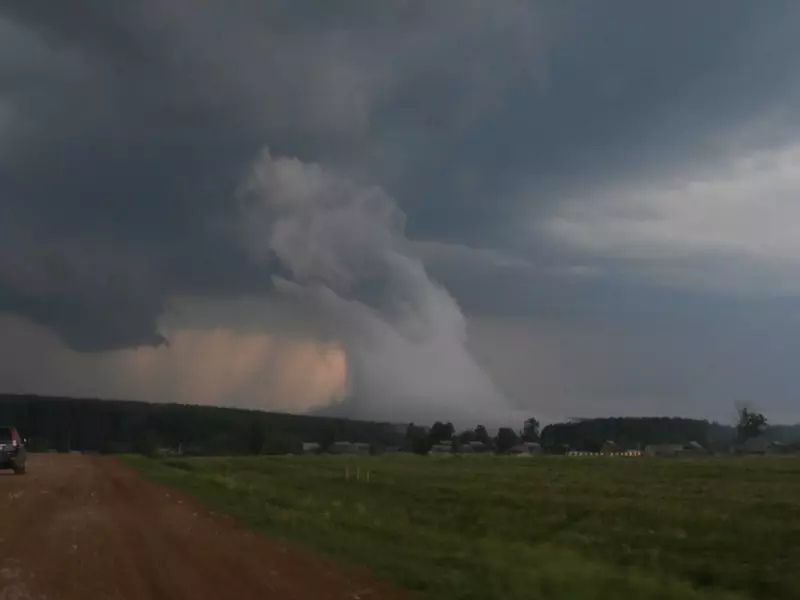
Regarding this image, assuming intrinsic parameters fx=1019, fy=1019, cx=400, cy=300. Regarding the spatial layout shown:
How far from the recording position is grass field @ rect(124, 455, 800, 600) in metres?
13.5

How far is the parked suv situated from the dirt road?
1563cm

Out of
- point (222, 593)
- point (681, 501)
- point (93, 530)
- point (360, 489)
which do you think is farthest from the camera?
point (360, 489)

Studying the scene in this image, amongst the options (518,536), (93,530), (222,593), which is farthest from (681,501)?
(222,593)

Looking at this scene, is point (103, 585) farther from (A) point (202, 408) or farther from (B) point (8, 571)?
(A) point (202, 408)

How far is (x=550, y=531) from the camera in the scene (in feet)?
68.3

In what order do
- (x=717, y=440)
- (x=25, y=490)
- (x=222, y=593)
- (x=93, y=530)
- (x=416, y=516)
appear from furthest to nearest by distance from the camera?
(x=717, y=440) < (x=25, y=490) < (x=416, y=516) < (x=93, y=530) < (x=222, y=593)

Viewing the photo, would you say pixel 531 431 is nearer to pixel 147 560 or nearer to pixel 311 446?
pixel 311 446

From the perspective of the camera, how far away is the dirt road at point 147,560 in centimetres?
1224

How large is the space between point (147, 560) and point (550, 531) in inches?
355

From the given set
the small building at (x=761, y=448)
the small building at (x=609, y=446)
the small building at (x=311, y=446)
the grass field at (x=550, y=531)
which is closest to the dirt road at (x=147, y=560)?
the grass field at (x=550, y=531)

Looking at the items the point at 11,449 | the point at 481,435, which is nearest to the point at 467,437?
the point at 481,435

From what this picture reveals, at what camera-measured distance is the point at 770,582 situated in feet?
46.4

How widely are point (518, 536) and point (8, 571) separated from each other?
32.4 feet

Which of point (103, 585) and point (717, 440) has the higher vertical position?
point (717, 440)
